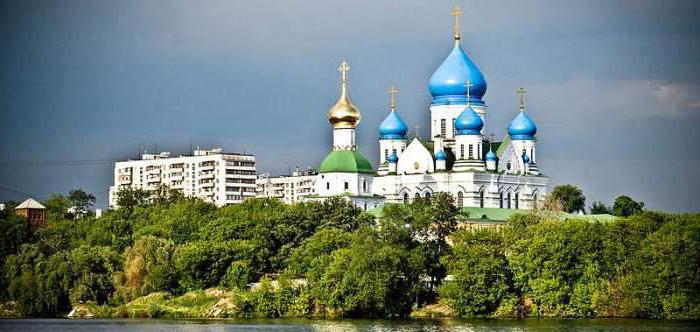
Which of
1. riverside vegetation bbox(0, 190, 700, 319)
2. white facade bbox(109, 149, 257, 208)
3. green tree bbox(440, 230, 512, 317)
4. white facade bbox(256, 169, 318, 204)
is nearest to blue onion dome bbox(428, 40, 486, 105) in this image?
riverside vegetation bbox(0, 190, 700, 319)

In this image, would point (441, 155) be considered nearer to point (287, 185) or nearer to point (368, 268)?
point (368, 268)

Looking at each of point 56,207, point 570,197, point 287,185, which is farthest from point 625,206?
point 287,185

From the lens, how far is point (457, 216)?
6794 cm

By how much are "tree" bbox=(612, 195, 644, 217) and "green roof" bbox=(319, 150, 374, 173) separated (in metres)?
14.9

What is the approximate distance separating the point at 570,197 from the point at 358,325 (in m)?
38.5

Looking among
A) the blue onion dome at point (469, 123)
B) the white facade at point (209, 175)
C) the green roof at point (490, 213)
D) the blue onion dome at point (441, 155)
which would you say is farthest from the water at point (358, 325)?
Answer: the white facade at point (209, 175)

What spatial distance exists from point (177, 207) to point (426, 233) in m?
16.3

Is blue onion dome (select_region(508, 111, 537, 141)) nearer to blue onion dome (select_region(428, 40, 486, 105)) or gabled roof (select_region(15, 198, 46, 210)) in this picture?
blue onion dome (select_region(428, 40, 486, 105))

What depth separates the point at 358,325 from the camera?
54594mm

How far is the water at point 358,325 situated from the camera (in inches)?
2082

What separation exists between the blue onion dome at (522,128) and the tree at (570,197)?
31.1 ft

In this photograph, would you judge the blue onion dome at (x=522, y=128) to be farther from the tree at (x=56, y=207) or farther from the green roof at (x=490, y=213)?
the tree at (x=56, y=207)

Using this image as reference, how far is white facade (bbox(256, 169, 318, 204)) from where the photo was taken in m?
135

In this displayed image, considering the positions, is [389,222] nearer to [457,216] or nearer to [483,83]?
[457,216]
